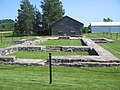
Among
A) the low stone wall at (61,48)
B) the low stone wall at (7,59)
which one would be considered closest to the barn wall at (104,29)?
the low stone wall at (61,48)

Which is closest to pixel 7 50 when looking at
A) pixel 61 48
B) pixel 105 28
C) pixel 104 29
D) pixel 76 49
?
pixel 61 48

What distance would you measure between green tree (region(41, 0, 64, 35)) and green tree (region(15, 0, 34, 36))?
3.27 metres

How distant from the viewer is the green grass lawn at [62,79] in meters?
6.82

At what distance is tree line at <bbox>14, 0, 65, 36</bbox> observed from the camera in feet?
190

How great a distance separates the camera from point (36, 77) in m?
8.09

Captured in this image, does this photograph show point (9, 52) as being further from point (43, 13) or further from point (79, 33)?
point (43, 13)

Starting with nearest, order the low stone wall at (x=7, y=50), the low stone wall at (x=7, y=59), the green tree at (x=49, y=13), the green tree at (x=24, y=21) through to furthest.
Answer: the low stone wall at (x=7, y=59)
the low stone wall at (x=7, y=50)
the green tree at (x=24, y=21)
the green tree at (x=49, y=13)

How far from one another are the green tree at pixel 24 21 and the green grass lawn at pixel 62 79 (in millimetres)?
47908

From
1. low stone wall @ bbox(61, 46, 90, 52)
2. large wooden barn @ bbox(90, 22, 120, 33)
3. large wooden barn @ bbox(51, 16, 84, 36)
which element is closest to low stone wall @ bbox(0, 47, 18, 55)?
low stone wall @ bbox(61, 46, 90, 52)

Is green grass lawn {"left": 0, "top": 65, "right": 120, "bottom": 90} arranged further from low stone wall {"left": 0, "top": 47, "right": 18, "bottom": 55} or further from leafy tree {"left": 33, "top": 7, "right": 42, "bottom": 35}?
leafy tree {"left": 33, "top": 7, "right": 42, "bottom": 35}

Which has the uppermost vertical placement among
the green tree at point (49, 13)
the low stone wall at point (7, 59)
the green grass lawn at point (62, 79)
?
the green tree at point (49, 13)

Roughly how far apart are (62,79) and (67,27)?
47.0 meters

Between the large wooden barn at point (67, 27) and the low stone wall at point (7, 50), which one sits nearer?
the low stone wall at point (7, 50)

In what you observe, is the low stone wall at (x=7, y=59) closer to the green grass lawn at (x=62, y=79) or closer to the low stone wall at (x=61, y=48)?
the green grass lawn at (x=62, y=79)
